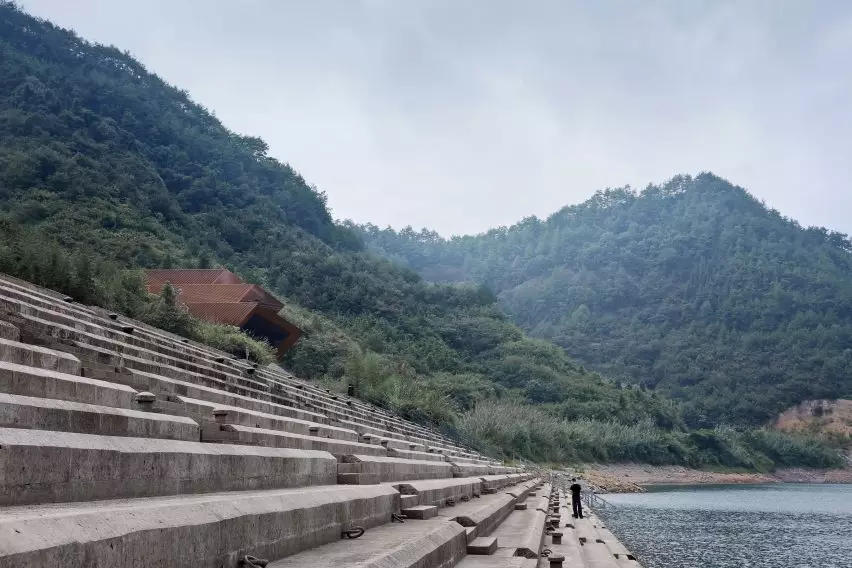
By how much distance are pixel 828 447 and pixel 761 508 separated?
56.3 metres

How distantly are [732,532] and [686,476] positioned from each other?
47.8 m

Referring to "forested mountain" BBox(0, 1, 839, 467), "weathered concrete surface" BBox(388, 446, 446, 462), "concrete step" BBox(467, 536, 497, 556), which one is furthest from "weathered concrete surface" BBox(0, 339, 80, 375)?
"forested mountain" BBox(0, 1, 839, 467)

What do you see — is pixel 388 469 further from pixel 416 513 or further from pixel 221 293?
pixel 221 293

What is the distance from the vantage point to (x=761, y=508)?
37781 millimetres

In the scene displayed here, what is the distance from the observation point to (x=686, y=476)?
7138cm

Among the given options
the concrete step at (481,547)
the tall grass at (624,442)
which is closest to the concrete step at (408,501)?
the concrete step at (481,547)

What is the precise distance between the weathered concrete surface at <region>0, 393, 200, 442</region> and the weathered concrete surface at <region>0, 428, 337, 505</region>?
168mm

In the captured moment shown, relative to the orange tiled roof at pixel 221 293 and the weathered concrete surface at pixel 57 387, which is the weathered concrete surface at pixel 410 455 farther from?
the orange tiled roof at pixel 221 293

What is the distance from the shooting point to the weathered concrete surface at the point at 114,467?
266 cm

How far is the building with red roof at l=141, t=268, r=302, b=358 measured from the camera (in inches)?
1307

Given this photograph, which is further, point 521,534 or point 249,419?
point 521,534

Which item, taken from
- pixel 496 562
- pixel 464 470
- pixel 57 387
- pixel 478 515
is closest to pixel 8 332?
pixel 57 387

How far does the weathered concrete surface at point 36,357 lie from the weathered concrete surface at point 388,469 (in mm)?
2523

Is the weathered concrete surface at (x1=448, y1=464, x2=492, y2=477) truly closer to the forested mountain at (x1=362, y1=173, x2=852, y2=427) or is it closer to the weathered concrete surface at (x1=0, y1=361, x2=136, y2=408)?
the weathered concrete surface at (x1=0, y1=361, x2=136, y2=408)
